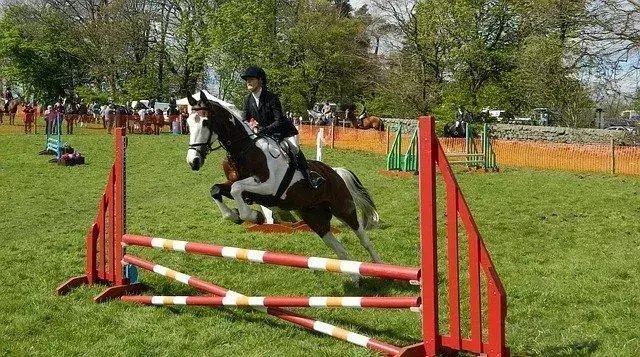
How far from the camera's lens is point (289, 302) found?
4926mm

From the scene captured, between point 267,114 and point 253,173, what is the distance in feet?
2.29

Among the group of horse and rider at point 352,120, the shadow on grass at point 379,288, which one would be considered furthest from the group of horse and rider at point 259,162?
the group of horse and rider at point 352,120

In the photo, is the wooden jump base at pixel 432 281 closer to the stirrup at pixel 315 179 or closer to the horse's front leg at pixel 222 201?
the horse's front leg at pixel 222 201

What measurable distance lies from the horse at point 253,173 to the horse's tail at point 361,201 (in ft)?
1.57

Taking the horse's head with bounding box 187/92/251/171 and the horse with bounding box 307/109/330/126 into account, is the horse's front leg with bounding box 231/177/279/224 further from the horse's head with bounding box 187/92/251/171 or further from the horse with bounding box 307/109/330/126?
the horse with bounding box 307/109/330/126

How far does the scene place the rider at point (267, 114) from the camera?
22.1 feet

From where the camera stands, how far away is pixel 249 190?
6445mm

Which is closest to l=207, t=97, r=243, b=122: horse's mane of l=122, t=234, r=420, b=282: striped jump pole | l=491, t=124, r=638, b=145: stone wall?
l=122, t=234, r=420, b=282: striped jump pole

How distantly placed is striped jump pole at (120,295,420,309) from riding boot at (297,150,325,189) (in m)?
1.79

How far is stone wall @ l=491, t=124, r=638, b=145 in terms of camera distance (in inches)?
1074

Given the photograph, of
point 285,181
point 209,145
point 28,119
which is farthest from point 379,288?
point 28,119

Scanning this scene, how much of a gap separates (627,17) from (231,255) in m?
11.7

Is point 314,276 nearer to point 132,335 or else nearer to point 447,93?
point 132,335

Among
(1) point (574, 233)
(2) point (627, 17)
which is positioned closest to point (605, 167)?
(2) point (627, 17)
